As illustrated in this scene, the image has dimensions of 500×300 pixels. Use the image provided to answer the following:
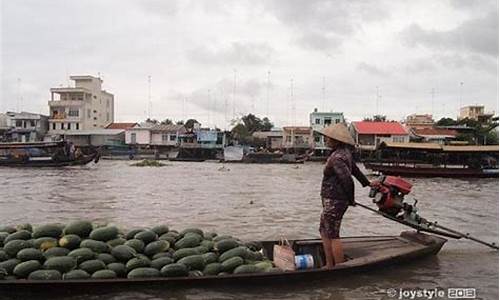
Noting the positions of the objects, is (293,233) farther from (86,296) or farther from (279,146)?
(279,146)

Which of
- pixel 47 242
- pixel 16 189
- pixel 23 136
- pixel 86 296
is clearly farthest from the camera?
pixel 23 136

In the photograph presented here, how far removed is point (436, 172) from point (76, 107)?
40.0 m

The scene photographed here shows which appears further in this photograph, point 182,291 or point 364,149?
point 364,149

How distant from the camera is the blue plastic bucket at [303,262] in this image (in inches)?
214

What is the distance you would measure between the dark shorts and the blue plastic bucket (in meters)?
0.35

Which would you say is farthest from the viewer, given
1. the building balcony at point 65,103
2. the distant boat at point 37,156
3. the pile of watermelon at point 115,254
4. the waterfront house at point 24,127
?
the building balcony at point 65,103

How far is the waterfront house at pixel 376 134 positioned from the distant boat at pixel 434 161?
16.1 m

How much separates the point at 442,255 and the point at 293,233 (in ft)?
10.1

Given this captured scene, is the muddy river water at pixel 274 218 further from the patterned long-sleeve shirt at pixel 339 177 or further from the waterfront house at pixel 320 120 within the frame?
the waterfront house at pixel 320 120

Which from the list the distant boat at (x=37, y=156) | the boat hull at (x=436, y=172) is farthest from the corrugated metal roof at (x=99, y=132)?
the boat hull at (x=436, y=172)

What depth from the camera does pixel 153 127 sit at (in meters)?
56.4

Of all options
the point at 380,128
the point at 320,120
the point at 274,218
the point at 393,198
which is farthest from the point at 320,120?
the point at 393,198

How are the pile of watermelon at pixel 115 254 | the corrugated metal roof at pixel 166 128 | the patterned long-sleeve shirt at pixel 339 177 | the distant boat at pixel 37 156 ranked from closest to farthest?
the pile of watermelon at pixel 115 254 → the patterned long-sleeve shirt at pixel 339 177 → the distant boat at pixel 37 156 → the corrugated metal roof at pixel 166 128

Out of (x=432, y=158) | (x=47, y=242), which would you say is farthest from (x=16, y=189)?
(x=432, y=158)
